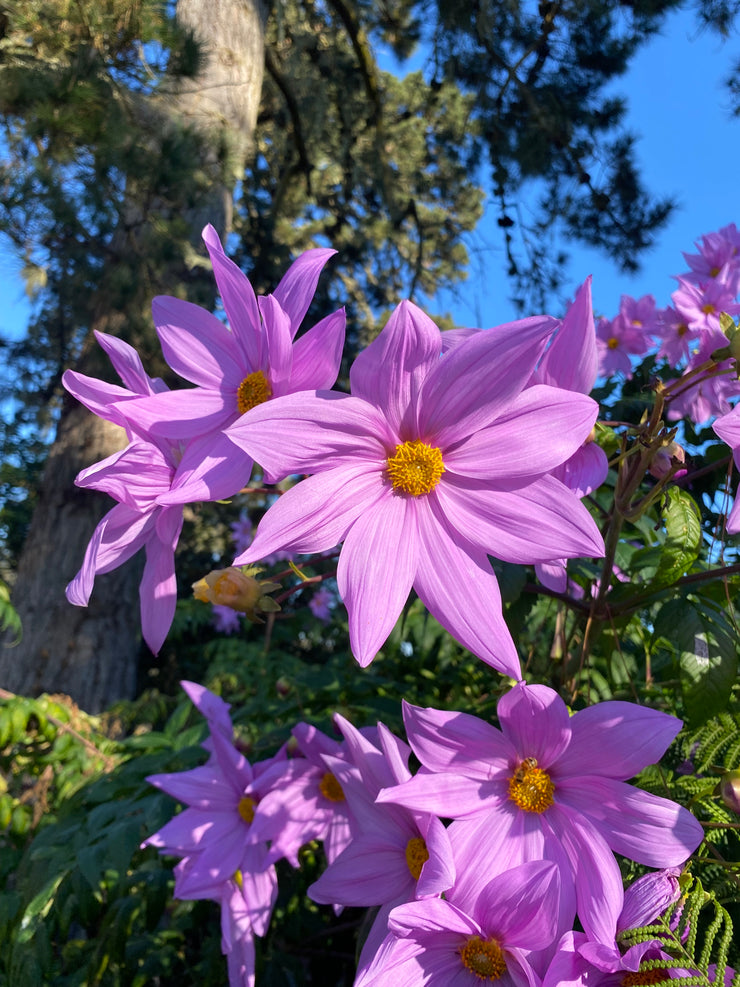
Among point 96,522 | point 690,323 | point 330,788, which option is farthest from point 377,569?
point 96,522

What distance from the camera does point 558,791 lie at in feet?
2.07

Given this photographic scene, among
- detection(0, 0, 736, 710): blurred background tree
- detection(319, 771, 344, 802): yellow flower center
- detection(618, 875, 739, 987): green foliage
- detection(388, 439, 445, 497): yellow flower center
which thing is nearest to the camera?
detection(618, 875, 739, 987): green foliage

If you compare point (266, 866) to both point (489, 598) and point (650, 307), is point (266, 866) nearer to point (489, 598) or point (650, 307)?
point (489, 598)

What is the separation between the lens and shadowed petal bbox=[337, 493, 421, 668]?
521 mm

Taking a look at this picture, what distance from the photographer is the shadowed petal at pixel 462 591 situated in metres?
0.52

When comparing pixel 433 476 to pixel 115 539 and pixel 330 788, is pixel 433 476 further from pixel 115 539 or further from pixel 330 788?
pixel 330 788

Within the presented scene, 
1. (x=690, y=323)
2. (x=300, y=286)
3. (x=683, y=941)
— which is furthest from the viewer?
(x=690, y=323)

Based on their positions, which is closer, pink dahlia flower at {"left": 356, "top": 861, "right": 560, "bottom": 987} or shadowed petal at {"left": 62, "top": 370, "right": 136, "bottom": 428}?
pink dahlia flower at {"left": 356, "top": 861, "right": 560, "bottom": 987}

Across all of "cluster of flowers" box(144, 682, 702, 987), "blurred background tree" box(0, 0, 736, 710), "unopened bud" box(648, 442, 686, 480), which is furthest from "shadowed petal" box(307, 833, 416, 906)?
"blurred background tree" box(0, 0, 736, 710)

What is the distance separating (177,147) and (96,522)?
184 centimetres

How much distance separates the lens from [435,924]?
1.77 feet

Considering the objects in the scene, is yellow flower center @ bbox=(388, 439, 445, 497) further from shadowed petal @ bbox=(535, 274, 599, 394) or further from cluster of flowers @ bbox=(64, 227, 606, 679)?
shadowed petal @ bbox=(535, 274, 599, 394)

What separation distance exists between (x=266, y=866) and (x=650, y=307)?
1.19 m

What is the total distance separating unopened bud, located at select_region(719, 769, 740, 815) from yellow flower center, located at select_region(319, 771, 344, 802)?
0.41 metres
